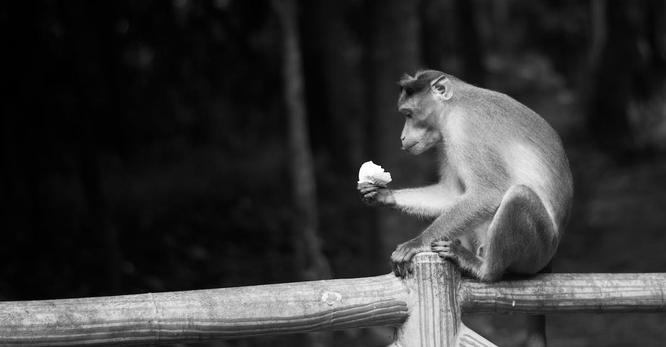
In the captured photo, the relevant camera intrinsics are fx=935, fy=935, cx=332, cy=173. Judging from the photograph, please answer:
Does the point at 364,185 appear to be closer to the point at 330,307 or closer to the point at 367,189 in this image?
the point at 367,189

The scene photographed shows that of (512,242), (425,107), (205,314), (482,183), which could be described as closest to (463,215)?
(482,183)

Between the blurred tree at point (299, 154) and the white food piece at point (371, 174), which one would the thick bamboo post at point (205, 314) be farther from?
the blurred tree at point (299, 154)

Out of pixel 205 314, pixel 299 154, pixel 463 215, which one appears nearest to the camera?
pixel 205 314

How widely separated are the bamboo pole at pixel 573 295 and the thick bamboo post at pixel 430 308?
120 millimetres

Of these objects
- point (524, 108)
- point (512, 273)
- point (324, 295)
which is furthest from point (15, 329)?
point (524, 108)

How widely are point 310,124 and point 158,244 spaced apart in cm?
333

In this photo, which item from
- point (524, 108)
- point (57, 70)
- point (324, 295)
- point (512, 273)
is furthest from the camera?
point (57, 70)

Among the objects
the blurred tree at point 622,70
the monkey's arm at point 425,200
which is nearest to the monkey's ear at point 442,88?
the monkey's arm at point 425,200

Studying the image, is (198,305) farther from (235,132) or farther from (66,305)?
(235,132)

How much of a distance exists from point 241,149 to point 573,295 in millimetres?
9263

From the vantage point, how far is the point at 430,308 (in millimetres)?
3115

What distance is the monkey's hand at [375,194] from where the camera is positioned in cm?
404

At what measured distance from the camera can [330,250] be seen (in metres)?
10.4

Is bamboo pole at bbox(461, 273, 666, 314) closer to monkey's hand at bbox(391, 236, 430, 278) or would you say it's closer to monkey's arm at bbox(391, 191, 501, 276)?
monkey's hand at bbox(391, 236, 430, 278)
